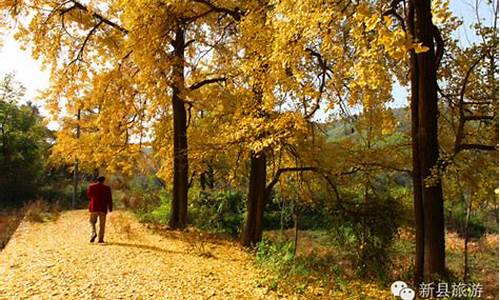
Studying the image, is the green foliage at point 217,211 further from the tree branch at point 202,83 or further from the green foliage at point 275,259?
the green foliage at point 275,259

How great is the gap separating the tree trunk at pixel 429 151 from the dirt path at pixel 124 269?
295 centimetres

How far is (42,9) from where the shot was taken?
34.8 ft

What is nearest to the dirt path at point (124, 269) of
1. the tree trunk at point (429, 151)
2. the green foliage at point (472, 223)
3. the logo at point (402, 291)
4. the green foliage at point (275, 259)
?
the green foliage at point (275, 259)

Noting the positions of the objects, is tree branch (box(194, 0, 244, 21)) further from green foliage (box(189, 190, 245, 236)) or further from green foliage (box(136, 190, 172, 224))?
green foliage (box(136, 190, 172, 224))

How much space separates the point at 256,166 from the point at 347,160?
2.33 m

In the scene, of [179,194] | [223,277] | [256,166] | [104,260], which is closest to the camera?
[223,277]

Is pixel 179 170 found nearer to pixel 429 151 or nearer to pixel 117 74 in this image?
pixel 117 74

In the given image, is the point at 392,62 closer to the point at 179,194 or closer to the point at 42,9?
the point at 179,194

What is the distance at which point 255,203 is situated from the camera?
415 inches

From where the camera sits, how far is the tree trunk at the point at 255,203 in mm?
10367

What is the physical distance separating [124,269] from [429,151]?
5599 mm

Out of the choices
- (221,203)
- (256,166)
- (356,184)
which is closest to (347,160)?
(356,184)

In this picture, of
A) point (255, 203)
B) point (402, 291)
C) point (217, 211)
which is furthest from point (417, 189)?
point (217, 211)

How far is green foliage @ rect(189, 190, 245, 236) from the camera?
47.5 ft
